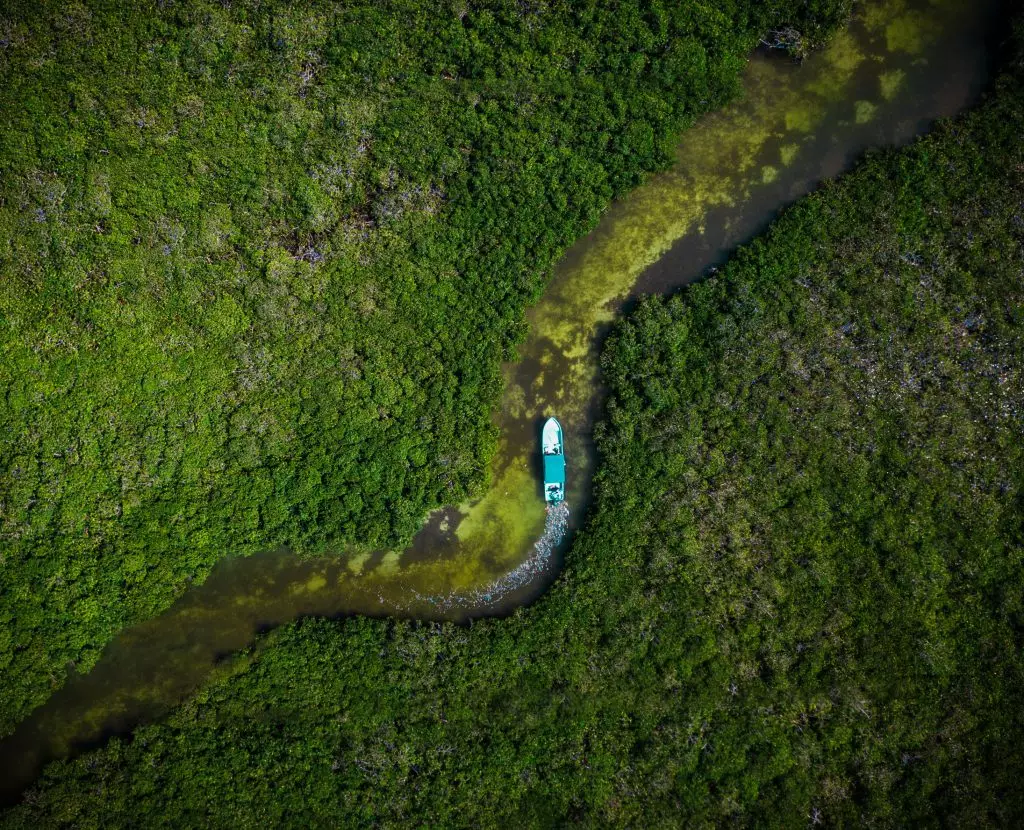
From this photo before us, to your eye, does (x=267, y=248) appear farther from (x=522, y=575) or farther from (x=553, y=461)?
(x=522, y=575)

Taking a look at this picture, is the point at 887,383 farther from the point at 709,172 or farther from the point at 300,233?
the point at 300,233

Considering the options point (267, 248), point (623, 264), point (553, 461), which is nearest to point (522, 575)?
point (553, 461)

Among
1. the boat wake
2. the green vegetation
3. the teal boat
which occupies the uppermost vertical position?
the green vegetation

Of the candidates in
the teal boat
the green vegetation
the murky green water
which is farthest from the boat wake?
the green vegetation

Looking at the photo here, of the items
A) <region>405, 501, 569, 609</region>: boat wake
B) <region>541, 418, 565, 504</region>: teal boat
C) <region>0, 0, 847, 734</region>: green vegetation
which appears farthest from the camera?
<region>405, 501, 569, 609</region>: boat wake

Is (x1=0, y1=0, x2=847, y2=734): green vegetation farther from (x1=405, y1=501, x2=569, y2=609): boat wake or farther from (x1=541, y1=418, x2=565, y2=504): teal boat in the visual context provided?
(x1=405, y1=501, x2=569, y2=609): boat wake

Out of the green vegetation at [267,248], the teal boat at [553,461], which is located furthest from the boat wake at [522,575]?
the green vegetation at [267,248]
